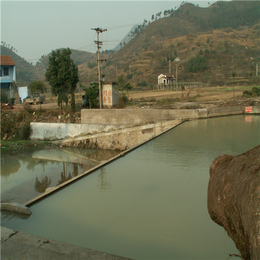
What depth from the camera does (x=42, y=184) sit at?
995 centimetres

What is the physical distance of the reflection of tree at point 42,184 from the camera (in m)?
9.39

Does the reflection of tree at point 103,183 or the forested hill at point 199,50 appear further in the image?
the forested hill at point 199,50

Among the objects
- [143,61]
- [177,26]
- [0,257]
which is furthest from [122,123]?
[177,26]

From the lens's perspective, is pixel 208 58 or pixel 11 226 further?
pixel 208 58

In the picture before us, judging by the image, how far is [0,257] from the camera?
314 cm

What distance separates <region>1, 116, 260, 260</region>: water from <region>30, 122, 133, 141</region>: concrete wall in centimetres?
778

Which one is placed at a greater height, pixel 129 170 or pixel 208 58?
pixel 208 58

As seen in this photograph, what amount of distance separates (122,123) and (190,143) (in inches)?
256

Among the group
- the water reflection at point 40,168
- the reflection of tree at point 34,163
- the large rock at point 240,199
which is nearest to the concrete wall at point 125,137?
the water reflection at point 40,168

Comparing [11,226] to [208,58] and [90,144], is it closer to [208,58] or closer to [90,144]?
[90,144]

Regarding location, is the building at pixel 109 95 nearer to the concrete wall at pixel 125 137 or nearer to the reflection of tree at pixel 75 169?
the concrete wall at pixel 125 137

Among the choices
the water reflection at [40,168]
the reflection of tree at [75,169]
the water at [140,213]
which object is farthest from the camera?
the reflection of tree at [75,169]

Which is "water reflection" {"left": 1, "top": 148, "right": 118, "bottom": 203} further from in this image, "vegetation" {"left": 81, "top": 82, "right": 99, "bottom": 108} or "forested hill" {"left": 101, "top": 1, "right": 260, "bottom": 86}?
"forested hill" {"left": 101, "top": 1, "right": 260, "bottom": 86}

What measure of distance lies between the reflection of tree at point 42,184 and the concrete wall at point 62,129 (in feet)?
17.1
